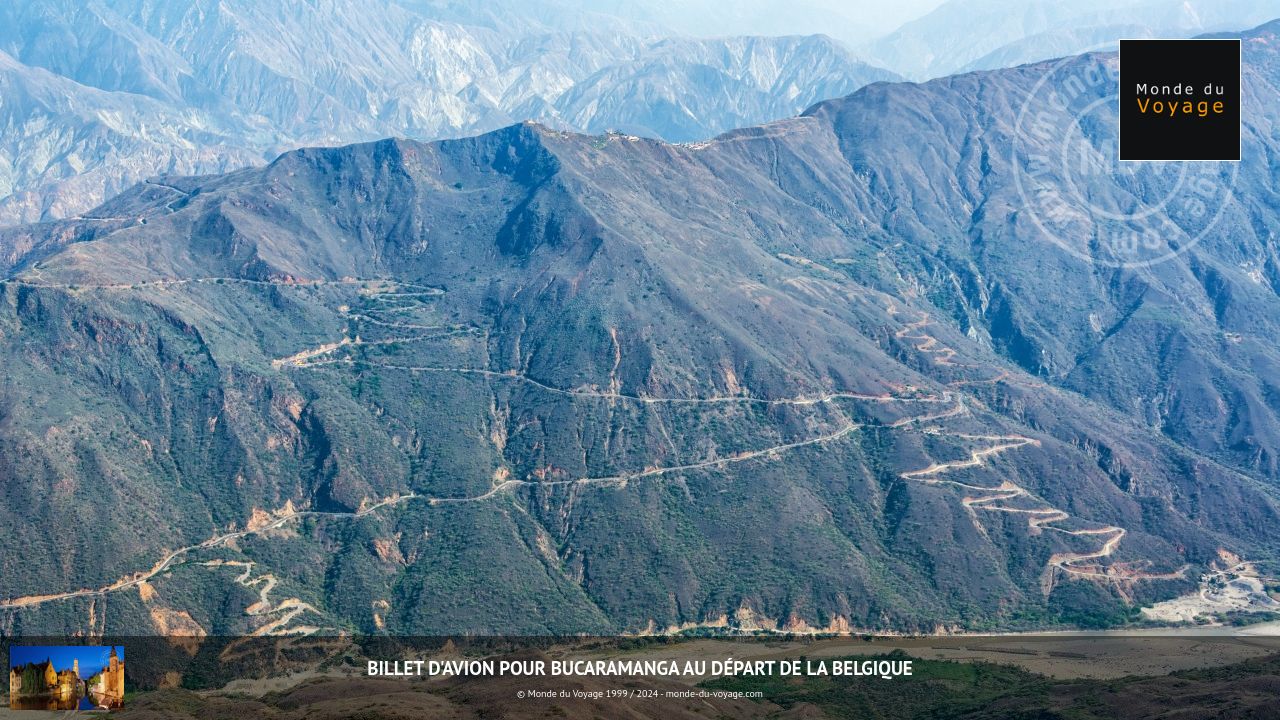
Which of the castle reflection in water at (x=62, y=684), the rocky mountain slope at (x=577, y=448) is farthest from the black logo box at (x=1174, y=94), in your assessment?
the castle reflection in water at (x=62, y=684)

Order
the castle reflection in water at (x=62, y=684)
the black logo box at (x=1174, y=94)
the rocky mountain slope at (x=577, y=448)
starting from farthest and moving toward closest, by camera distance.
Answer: the black logo box at (x=1174, y=94)
the rocky mountain slope at (x=577, y=448)
the castle reflection in water at (x=62, y=684)

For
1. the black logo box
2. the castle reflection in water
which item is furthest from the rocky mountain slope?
the castle reflection in water

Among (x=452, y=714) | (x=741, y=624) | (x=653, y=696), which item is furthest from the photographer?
(x=741, y=624)

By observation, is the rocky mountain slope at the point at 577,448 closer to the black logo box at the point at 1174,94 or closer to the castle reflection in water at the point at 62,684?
the black logo box at the point at 1174,94

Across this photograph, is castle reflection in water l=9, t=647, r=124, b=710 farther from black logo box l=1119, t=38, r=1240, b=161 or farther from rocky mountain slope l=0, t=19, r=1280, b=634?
black logo box l=1119, t=38, r=1240, b=161

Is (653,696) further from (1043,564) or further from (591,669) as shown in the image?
(1043,564)

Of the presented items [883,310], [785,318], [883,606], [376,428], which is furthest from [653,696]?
[883,310]
